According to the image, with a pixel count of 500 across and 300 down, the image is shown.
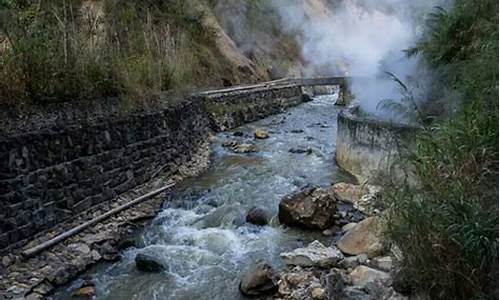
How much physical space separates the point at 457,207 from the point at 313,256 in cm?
244

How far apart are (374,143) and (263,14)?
18.4m

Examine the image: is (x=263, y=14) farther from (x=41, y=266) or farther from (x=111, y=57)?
(x=41, y=266)

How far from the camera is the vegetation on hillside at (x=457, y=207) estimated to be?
307cm

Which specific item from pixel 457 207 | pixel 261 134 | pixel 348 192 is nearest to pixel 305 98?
pixel 261 134

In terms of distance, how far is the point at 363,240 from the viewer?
557cm

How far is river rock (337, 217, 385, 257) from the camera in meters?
5.28

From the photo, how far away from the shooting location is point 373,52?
89.1ft

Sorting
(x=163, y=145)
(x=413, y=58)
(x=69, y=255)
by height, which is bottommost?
(x=69, y=255)

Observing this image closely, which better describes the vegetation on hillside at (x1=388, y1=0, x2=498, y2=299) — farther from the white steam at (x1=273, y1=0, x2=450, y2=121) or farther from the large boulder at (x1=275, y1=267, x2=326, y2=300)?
the white steam at (x1=273, y1=0, x2=450, y2=121)

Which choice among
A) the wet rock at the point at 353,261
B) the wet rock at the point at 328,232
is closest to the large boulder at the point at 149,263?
the wet rock at the point at 353,261

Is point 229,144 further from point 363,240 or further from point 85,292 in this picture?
point 85,292

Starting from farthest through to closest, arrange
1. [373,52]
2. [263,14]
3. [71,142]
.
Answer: [373,52] → [263,14] → [71,142]

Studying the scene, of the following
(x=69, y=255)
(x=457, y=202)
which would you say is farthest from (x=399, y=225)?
(x=69, y=255)

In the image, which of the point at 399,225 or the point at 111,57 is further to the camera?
the point at 111,57
